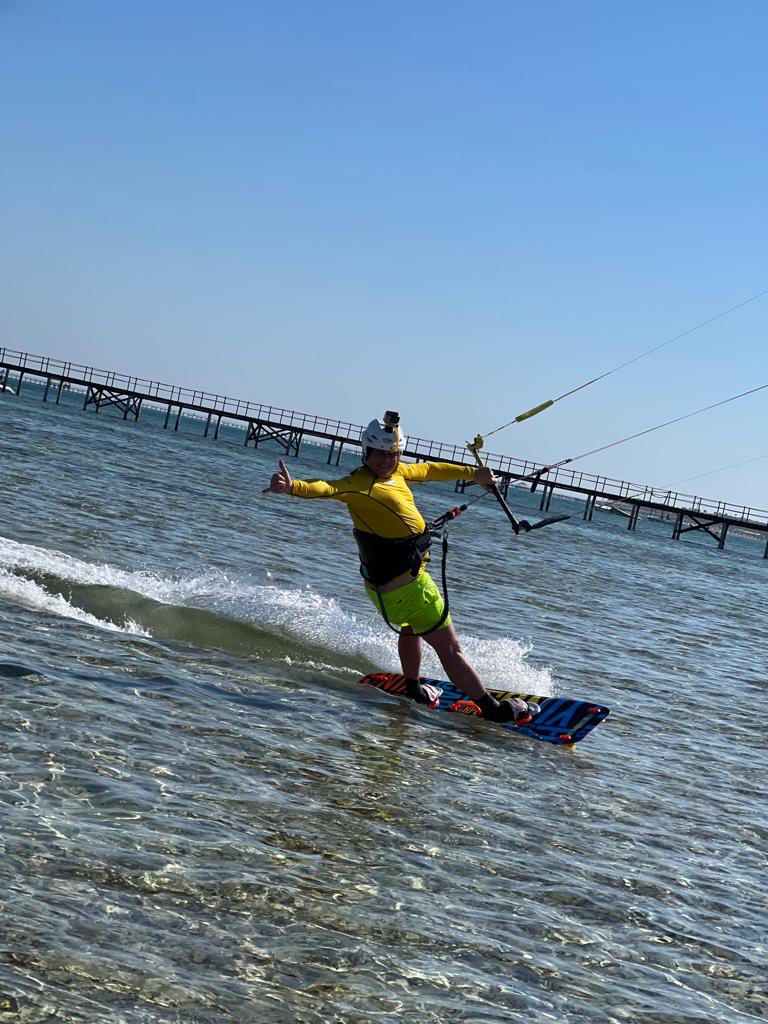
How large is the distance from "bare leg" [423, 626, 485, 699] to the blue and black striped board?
14.6 inches

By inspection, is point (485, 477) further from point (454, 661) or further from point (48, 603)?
point (48, 603)

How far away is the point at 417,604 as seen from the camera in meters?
8.95

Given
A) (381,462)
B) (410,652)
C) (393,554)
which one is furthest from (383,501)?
(410,652)

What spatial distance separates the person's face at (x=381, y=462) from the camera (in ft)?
28.7

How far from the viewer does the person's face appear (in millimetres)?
8750

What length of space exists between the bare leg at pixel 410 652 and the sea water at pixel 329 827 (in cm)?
33

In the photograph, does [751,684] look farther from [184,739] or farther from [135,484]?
[135,484]

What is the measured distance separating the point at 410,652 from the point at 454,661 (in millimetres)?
438

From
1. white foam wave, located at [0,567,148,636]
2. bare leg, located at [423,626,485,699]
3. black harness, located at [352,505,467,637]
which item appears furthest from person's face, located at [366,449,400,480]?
white foam wave, located at [0,567,148,636]

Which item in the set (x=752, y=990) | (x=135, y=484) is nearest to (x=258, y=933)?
(x=752, y=990)

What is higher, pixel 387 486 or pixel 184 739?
pixel 387 486

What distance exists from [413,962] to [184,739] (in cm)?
277

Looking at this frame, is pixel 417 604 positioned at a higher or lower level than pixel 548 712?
higher

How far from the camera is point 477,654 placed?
12.0 m
